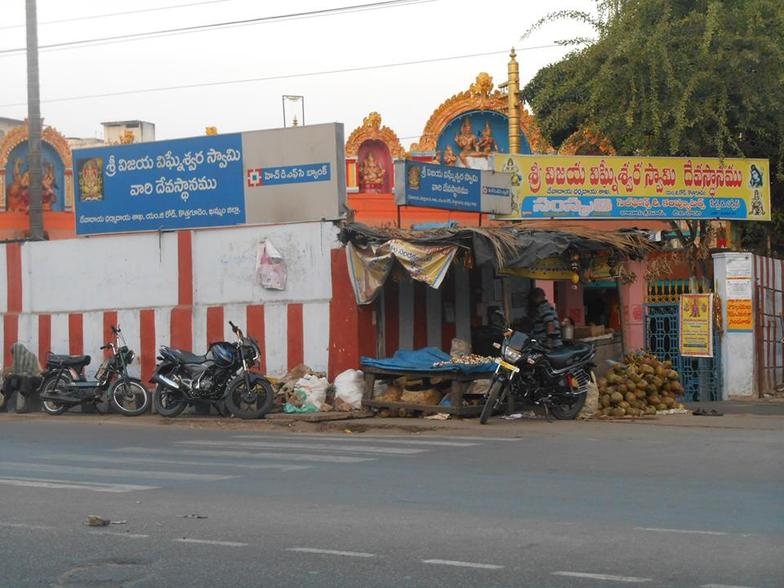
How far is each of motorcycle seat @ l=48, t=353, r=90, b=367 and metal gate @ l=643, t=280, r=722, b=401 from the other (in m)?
10.2

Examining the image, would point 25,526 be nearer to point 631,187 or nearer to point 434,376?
point 434,376

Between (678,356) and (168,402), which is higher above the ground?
(678,356)

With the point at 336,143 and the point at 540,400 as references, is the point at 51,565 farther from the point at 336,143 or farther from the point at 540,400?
the point at 336,143

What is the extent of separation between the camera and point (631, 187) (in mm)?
24016

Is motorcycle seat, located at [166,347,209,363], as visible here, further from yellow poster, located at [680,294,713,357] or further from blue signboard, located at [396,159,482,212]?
yellow poster, located at [680,294,713,357]

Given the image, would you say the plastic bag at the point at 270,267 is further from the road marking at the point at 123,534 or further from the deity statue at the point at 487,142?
the deity statue at the point at 487,142

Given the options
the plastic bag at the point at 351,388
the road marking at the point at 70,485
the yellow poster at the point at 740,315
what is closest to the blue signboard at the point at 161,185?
the plastic bag at the point at 351,388

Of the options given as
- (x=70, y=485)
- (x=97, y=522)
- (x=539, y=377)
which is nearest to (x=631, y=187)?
(x=539, y=377)

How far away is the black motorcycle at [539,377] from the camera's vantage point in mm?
16672

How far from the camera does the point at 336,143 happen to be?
63.8ft

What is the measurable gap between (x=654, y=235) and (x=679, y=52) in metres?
4.14

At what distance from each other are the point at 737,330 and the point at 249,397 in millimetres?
8873

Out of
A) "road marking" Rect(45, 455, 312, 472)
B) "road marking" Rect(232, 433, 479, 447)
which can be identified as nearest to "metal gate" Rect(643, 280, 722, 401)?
"road marking" Rect(232, 433, 479, 447)

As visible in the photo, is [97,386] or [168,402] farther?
[97,386]
